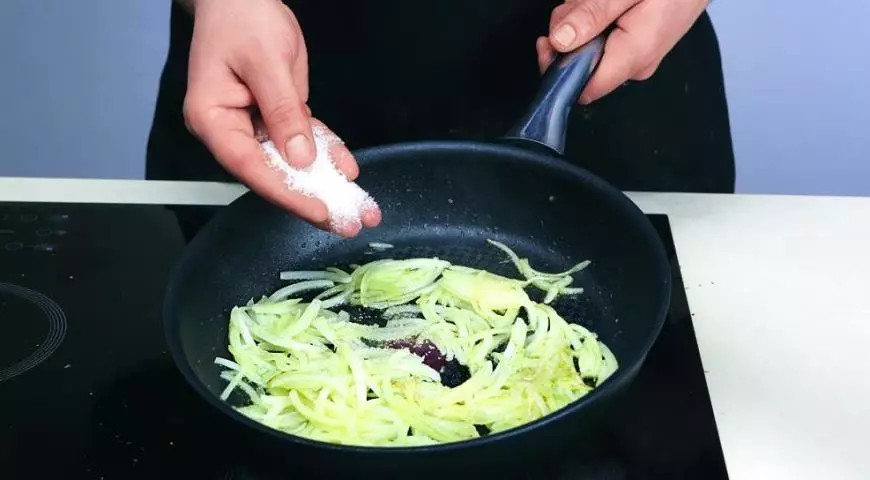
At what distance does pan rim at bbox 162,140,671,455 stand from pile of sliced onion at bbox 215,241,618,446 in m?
0.10

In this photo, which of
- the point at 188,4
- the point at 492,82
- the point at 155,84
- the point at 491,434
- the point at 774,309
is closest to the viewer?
the point at 491,434

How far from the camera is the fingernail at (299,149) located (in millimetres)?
885

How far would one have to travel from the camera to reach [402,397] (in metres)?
0.88

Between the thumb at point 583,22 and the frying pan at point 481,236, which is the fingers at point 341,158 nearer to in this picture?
the frying pan at point 481,236

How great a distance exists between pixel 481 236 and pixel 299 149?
33cm

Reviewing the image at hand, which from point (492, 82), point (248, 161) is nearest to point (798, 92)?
point (492, 82)

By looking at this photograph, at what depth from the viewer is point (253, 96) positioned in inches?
37.4

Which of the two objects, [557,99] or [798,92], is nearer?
[557,99]

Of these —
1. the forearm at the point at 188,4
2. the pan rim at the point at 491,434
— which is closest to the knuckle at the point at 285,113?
the pan rim at the point at 491,434

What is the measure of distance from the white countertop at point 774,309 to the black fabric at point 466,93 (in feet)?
0.72

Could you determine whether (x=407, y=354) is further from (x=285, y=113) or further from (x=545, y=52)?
(x=545, y=52)

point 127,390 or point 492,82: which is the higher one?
point 492,82

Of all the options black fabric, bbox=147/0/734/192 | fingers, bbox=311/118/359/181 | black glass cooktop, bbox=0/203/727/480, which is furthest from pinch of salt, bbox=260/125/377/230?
black fabric, bbox=147/0/734/192

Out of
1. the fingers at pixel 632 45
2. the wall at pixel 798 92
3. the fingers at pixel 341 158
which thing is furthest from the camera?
the wall at pixel 798 92
